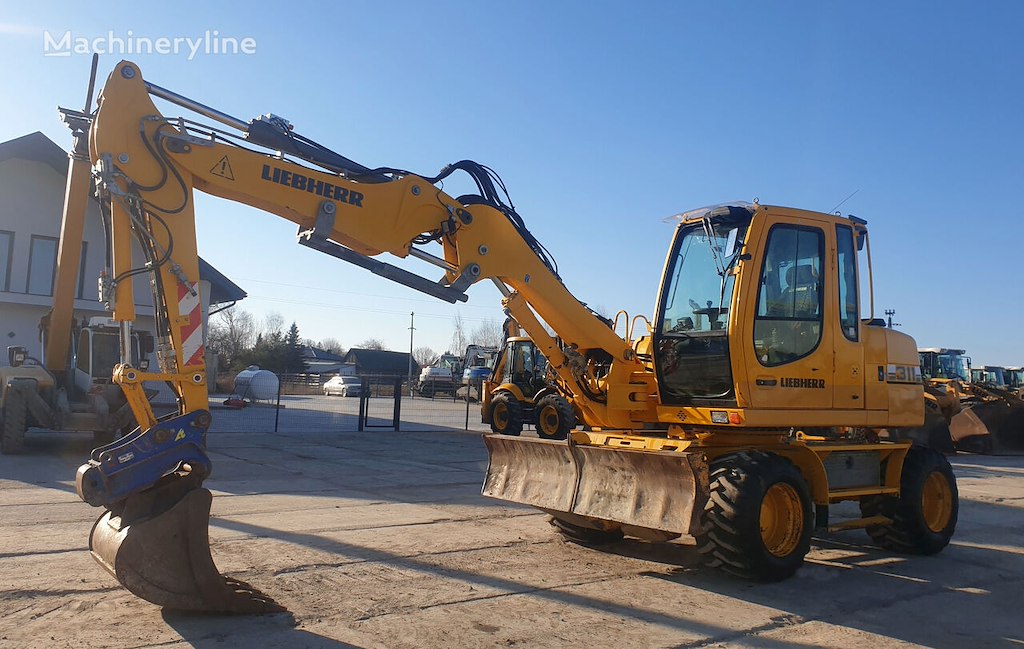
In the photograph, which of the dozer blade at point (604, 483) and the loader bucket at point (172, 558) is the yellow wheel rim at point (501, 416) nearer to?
the dozer blade at point (604, 483)

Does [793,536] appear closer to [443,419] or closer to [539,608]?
[539,608]

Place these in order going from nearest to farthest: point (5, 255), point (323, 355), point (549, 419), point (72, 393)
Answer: point (72, 393)
point (549, 419)
point (5, 255)
point (323, 355)

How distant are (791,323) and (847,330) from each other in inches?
29.1

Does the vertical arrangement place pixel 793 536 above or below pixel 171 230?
below

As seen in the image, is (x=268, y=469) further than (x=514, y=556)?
Yes

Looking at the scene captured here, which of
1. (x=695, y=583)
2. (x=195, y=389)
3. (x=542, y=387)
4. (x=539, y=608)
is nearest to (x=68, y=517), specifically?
(x=195, y=389)

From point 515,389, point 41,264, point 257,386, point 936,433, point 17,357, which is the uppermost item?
point 41,264

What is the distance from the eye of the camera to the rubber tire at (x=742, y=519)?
6.70 meters

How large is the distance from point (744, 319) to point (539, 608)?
3.13 meters

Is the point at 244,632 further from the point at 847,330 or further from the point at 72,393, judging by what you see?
the point at 72,393

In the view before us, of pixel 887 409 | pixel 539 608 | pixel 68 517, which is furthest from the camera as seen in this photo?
pixel 68 517

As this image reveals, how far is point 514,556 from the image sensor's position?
770 centimetres

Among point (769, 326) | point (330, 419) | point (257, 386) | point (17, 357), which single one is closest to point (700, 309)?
point (769, 326)

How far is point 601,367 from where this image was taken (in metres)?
8.57
